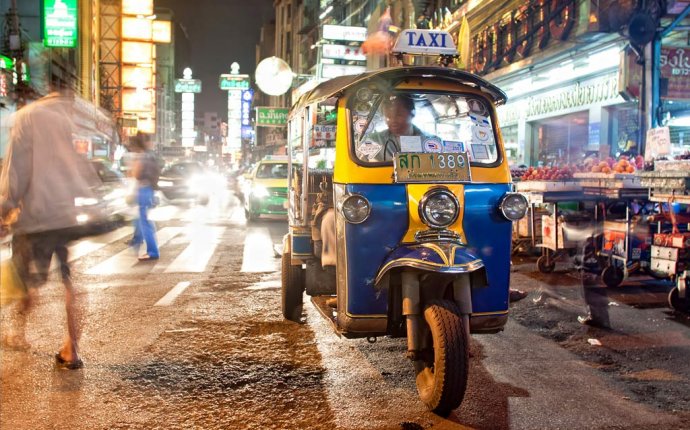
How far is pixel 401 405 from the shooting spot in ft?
14.5

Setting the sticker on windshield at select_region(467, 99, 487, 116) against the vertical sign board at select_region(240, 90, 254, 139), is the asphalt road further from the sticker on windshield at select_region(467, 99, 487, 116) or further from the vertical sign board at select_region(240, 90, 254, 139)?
the vertical sign board at select_region(240, 90, 254, 139)

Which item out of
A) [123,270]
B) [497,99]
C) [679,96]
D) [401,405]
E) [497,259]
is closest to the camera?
[401,405]

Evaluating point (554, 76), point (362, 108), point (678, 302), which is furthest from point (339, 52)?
point (362, 108)

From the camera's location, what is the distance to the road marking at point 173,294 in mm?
7762

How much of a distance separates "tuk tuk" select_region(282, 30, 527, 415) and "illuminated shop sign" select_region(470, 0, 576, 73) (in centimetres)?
1154

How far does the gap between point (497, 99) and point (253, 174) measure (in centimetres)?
1411

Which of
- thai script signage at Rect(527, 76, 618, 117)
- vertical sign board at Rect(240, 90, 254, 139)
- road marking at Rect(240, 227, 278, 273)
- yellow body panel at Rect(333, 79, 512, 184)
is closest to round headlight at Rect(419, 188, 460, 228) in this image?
yellow body panel at Rect(333, 79, 512, 184)

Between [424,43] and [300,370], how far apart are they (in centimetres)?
367

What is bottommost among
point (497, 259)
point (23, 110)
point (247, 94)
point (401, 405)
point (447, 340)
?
point (401, 405)

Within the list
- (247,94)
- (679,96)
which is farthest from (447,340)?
(247,94)

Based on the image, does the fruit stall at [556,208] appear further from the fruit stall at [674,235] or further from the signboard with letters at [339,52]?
the signboard with letters at [339,52]

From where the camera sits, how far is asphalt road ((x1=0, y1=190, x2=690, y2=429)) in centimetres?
419

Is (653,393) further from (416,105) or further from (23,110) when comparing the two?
(23,110)

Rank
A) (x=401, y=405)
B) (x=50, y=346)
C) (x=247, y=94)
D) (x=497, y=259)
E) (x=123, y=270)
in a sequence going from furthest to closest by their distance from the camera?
(x=247, y=94) < (x=123, y=270) < (x=50, y=346) < (x=497, y=259) < (x=401, y=405)
